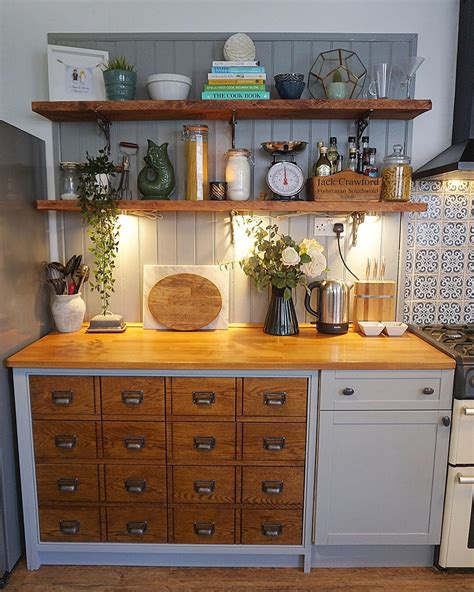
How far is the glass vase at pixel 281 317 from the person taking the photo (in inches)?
87.2

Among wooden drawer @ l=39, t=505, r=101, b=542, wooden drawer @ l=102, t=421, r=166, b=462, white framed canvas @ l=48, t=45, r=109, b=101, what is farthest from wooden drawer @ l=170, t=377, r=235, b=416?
white framed canvas @ l=48, t=45, r=109, b=101

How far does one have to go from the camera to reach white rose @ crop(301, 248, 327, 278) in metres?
2.17

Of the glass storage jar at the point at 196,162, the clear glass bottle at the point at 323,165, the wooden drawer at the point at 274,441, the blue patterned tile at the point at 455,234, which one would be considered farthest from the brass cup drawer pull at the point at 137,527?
the blue patterned tile at the point at 455,234

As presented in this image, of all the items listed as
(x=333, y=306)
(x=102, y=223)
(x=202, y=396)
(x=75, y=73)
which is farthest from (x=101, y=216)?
(x=333, y=306)

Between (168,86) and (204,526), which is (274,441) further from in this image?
(168,86)

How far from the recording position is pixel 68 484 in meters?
1.92

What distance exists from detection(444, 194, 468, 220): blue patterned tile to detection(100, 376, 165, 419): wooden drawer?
1.62 metres

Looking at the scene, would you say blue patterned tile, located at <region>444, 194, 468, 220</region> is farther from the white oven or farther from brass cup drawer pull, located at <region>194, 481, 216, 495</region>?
brass cup drawer pull, located at <region>194, 481, 216, 495</region>

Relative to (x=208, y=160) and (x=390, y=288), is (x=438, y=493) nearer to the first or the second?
(x=390, y=288)

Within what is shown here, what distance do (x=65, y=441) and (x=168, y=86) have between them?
157 cm

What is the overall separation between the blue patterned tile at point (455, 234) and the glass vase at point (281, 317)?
866 millimetres

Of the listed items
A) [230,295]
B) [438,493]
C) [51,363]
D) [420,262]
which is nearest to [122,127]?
[230,295]

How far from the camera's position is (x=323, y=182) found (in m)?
2.14

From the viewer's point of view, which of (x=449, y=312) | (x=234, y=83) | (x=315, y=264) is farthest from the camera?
(x=449, y=312)
